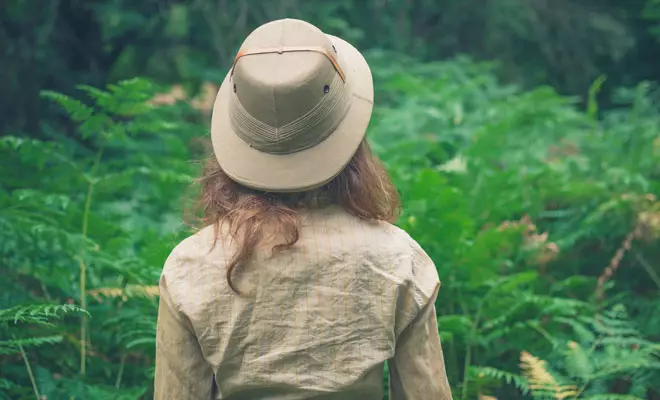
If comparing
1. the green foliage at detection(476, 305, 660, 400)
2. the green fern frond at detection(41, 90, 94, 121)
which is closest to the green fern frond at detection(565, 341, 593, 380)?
the green foliage at detection(476, 305, 660, 400)

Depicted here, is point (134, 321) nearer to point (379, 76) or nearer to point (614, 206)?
point (614, 206)

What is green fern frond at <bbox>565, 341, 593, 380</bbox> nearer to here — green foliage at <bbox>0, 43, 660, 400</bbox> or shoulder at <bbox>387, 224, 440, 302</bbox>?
green foliage at <bbox>0, 43, 660, 400</bbox>

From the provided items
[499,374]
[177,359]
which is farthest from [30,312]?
[499,374]

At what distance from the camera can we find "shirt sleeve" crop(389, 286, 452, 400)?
2303mm

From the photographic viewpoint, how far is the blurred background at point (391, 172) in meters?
3.71

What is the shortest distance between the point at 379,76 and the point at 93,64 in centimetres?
303

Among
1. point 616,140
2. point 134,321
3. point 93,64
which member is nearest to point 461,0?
point 616,140

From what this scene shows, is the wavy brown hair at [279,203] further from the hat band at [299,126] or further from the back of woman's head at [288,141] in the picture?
the hat band at [299,126]

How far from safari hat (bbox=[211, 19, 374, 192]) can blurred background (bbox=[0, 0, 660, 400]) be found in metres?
0.53

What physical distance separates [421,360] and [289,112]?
854 millimetres

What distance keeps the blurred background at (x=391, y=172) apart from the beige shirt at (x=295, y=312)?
0.65m

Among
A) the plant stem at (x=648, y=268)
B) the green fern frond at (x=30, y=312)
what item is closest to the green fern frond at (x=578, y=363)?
the plant stem at (x=648, y=268)

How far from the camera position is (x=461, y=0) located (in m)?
9.31

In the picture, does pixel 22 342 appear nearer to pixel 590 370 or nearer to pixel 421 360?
pixel 421 360
